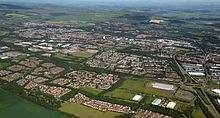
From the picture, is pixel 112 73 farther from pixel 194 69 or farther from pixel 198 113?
pixel 198 113

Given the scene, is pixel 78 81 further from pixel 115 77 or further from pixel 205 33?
pixel 205 33

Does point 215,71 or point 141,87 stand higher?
Answer: point 215,71

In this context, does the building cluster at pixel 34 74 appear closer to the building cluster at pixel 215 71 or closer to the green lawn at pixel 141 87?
the green lawn at pixel 141 87

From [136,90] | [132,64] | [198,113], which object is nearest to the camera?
[198,113]

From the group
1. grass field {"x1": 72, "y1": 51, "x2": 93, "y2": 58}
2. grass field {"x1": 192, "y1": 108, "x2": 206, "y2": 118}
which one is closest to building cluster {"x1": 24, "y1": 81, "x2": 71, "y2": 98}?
grass field {"x1": 192, "y1": 108, "x2": 206, "y2": 118}

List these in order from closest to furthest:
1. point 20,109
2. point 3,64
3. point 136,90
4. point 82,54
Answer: point 20,109, point 136,90, point 3,64, point 82,54

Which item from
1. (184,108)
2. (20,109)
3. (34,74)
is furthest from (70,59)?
(184,108)

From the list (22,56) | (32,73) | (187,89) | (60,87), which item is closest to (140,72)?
(187,89)
